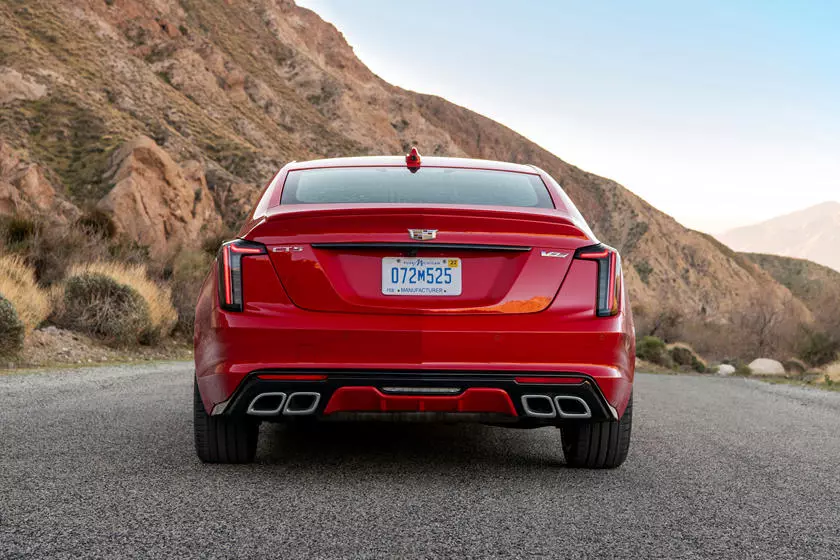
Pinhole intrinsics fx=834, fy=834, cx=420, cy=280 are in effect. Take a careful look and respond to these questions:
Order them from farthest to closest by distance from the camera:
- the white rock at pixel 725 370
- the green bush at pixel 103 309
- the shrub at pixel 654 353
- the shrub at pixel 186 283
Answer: the shrub at pixel 654 353 → the white rock at pixel 725 370 → the shrub at pixel 186 283 → the green bush at pixel 103 309

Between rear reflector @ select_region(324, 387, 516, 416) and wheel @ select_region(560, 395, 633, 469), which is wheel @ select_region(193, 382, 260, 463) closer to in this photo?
rear reflector @ select_region(324, 387, 516, 416)

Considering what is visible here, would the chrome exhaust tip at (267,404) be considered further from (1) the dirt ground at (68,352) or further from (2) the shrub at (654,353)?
(2) the shrub at (654,353)

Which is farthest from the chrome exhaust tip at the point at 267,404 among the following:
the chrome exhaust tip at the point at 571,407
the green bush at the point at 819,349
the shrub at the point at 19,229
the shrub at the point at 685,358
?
the green bush at the point at 819,349

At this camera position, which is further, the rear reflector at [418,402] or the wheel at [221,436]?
the wheel at [221,436]

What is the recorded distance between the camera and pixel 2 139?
34969mm

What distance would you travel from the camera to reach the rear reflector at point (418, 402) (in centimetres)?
400

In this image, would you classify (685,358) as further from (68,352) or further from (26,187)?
(68,352)

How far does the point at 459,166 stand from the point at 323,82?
2638 inches

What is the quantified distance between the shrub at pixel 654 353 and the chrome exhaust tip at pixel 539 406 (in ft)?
148

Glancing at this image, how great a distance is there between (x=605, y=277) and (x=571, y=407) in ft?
2.20

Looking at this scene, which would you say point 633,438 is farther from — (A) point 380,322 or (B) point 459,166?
(A) point 380,322

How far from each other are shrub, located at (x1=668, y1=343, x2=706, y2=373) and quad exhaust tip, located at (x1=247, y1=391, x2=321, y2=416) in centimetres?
4609

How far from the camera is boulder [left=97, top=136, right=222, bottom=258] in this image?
1412 inches

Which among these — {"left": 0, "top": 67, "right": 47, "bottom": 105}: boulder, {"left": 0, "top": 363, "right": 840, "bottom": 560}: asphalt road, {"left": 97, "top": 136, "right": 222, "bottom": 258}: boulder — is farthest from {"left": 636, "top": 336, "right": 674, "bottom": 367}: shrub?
{"left": 0, "top": 363, "right": 840, "bottom": 560}: asphalt road
